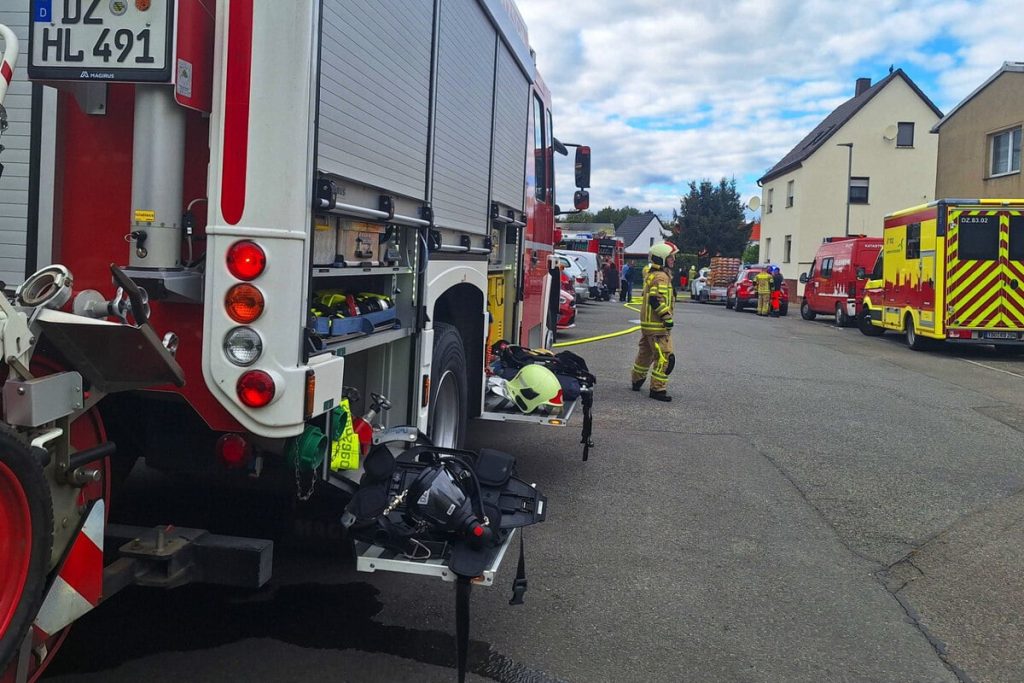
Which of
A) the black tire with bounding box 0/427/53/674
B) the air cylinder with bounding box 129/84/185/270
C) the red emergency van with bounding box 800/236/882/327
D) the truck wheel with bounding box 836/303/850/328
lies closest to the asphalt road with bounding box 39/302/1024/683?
the black tire with bounding box 0/427/53/674

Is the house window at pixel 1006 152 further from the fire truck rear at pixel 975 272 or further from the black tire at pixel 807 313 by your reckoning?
the fire truck rear at pixel 975 272

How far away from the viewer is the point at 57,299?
2.57 meters

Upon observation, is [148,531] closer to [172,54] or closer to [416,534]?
[416,534]

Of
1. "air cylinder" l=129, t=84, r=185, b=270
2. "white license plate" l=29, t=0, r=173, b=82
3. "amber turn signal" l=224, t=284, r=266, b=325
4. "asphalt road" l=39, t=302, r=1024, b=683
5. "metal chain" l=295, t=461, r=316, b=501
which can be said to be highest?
"white license plate" l=29, t=0, r=173, b=82

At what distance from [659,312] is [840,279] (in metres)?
15.9

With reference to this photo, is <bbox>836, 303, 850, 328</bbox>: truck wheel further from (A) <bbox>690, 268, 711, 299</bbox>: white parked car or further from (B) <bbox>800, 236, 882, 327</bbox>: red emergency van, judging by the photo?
(A) <bbox>690, 268, 711, 299</bbox>: white parked car

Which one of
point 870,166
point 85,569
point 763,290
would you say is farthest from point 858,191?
point 85,569

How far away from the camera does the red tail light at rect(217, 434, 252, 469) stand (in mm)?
3168

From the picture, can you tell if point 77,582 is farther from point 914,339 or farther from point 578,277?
point 578,277

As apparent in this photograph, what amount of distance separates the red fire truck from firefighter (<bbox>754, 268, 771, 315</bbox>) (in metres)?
27.0

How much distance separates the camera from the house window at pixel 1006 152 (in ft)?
80.7

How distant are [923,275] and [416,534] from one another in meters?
15.9

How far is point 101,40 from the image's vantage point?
112 inches

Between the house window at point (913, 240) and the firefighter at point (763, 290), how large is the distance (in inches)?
446
